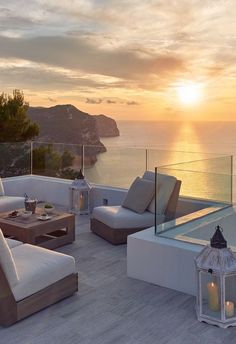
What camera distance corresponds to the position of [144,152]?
24.8 feet

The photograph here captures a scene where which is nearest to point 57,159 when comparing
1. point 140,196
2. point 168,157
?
point 168,157

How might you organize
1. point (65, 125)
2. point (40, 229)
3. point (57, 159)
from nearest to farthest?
point (40, 229)
point (57, 159)
point (65, 125)

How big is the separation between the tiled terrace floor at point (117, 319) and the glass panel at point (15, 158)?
14.8 feet

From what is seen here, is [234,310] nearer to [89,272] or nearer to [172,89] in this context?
[89,272]

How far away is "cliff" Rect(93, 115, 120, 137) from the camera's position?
9.08 m

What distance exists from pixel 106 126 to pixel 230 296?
7363 millimetres

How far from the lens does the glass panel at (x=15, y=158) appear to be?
335 inches

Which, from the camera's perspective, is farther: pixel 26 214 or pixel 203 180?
pixel 26 214

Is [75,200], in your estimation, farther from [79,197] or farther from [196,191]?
[196,191]

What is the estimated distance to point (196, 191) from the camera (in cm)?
519

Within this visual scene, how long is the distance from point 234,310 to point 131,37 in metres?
7.97

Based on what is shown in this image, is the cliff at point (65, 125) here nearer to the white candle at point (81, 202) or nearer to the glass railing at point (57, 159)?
the glass railing at point (57, 159)

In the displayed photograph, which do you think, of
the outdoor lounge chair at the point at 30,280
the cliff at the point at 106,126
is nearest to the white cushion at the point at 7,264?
the outdoor lounge chair at the point at 30,280

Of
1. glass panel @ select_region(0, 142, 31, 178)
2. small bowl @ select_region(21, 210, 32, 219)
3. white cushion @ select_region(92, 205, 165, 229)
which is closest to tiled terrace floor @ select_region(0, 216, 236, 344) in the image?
white cushion @ select_region(92, 205, 165, 229)
